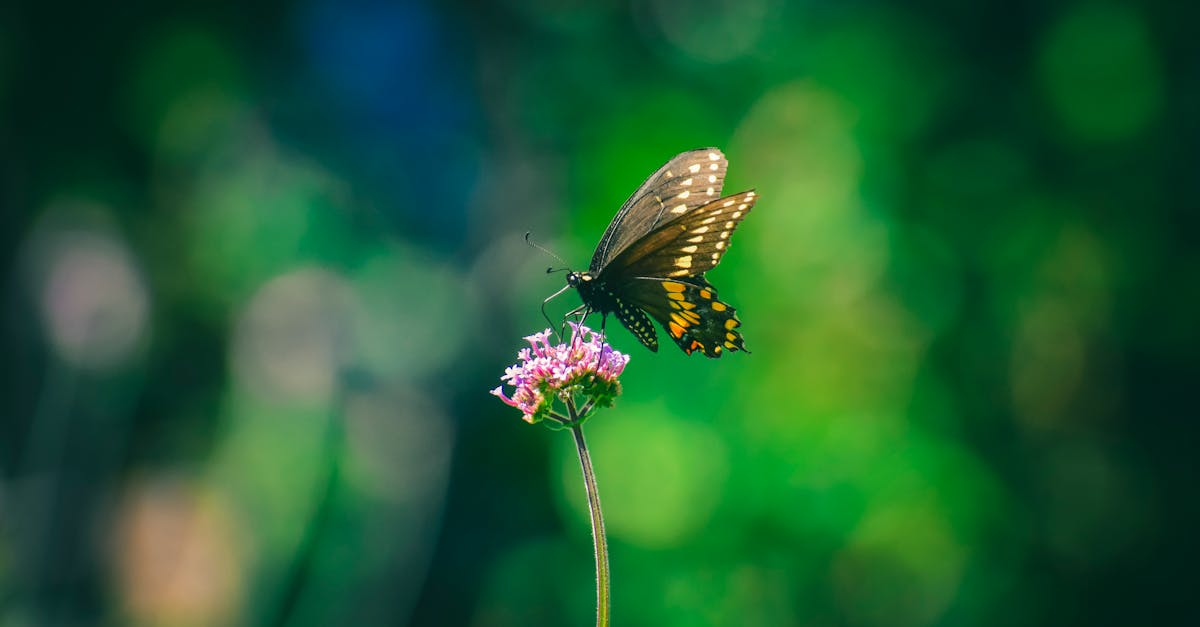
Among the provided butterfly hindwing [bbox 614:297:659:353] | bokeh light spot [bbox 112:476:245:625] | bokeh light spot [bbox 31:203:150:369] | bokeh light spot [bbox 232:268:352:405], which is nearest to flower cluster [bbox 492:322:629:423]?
butterfly hindwing [bbox 614:297:659:353]

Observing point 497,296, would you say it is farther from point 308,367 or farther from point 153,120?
point 153,120

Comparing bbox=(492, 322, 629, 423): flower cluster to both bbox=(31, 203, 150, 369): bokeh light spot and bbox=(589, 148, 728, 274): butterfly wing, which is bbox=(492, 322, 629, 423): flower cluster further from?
bbox=(31, 203, 150, 369): bokeh light spot

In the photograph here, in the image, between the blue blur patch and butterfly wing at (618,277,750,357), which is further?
the blue blur patch

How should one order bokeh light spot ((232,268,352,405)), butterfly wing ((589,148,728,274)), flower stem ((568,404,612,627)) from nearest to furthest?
flower stem ((568,404,612,627))
butterfly wing ((589,148,728,274))
bokeh light spot ((232,268,352,405))

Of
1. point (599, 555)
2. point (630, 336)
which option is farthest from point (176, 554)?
point (599, 555)

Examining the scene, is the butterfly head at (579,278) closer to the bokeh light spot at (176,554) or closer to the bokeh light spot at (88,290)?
the bokeh light spot at (176,554)

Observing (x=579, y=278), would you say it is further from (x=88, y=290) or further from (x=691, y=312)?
(x=88, y=290)

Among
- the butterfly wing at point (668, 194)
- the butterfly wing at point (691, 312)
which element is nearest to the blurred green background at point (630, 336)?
the butterfly wing at point (691, 312)

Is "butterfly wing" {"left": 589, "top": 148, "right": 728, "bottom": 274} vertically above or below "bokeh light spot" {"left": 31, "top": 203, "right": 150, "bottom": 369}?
below
